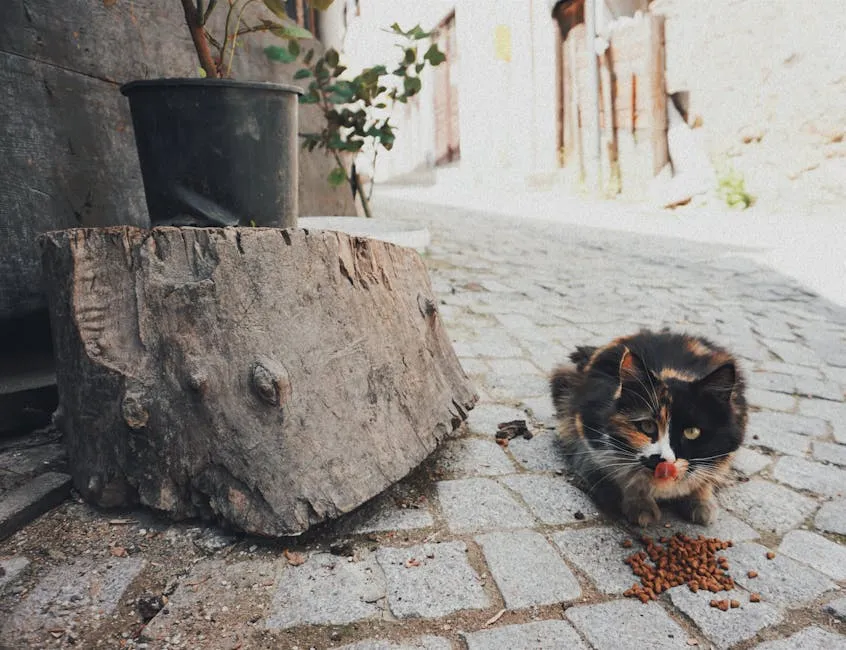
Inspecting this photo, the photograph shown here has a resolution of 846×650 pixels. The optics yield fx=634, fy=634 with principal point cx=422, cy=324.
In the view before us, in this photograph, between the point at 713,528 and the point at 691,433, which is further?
the point at 713,528

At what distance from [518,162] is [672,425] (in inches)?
471

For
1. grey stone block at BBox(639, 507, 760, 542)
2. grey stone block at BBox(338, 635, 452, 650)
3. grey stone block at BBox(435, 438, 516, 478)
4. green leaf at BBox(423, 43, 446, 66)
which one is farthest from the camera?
green leaf at BBox(423, 43, 446, 66)

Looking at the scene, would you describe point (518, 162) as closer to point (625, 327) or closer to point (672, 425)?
point (625, 327)

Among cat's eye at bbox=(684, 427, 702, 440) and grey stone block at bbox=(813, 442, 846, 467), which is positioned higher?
cat's eye at bbox=(684, 427, 702, 440)

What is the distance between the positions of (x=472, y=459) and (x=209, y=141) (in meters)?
1.58

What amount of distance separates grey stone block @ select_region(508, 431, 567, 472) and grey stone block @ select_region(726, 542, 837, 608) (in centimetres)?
70

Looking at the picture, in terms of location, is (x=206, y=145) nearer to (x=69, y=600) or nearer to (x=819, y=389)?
(x=69, y=600)

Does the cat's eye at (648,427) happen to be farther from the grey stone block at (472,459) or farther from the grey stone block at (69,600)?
the grey stone block at (69,600)

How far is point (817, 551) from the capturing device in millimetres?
1979

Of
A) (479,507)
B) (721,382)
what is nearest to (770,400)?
(721,382)

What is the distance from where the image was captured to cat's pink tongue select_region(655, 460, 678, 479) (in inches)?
73.4

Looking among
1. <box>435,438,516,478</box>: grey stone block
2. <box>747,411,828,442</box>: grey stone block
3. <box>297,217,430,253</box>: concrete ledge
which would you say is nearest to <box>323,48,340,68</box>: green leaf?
<box>297,217,430,253</box>: concrete ledge

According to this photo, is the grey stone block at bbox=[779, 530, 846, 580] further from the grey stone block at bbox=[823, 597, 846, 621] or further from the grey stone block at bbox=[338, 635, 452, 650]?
the grey stone block at bbox=[338, 635, 452, 650]

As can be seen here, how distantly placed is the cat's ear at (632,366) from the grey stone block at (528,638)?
0.77 metres
